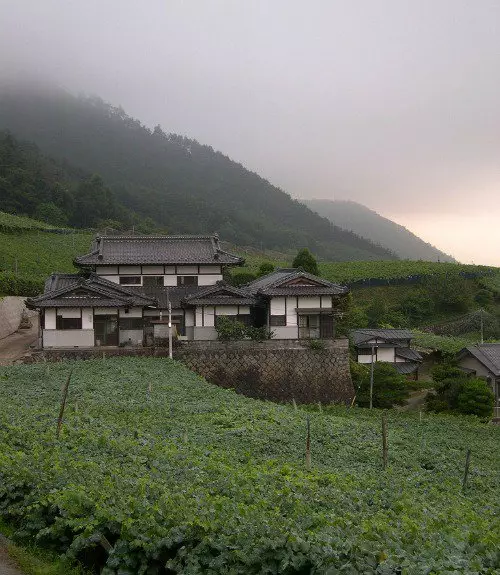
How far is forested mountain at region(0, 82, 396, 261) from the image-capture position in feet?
373

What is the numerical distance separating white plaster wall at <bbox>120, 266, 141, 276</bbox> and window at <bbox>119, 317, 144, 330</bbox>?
16.8 ft

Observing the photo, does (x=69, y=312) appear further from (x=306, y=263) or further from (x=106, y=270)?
(x=306, y=263)

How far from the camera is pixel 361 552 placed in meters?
6.75

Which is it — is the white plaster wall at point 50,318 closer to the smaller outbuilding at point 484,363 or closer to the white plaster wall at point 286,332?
the white plaster wall at point 286,332

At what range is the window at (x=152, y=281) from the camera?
122ft

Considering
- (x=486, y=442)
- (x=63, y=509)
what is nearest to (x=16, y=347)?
(x=486, y=442)

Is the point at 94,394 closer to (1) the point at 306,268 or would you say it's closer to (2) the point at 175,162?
(1) the point at 306,268

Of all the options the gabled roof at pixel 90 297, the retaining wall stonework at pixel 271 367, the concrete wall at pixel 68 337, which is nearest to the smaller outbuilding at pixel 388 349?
the retaining wall stonework at pixel 271 367

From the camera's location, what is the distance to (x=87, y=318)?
31.5 meters

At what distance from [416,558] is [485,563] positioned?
87 centimetres

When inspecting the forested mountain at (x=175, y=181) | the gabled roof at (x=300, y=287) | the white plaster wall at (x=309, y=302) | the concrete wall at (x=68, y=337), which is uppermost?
the forested mountain at (x=175, y=181)

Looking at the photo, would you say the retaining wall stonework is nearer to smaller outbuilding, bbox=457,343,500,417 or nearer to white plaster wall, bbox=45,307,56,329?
white plaster wall, bbox=45,307,56,329

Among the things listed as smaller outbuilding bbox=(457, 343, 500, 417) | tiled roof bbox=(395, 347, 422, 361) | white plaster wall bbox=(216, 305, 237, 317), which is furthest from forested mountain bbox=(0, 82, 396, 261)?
smaller outbuilding bbox=(457, 343, 500, 417)

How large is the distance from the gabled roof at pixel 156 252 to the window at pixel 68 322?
5.81 metres
